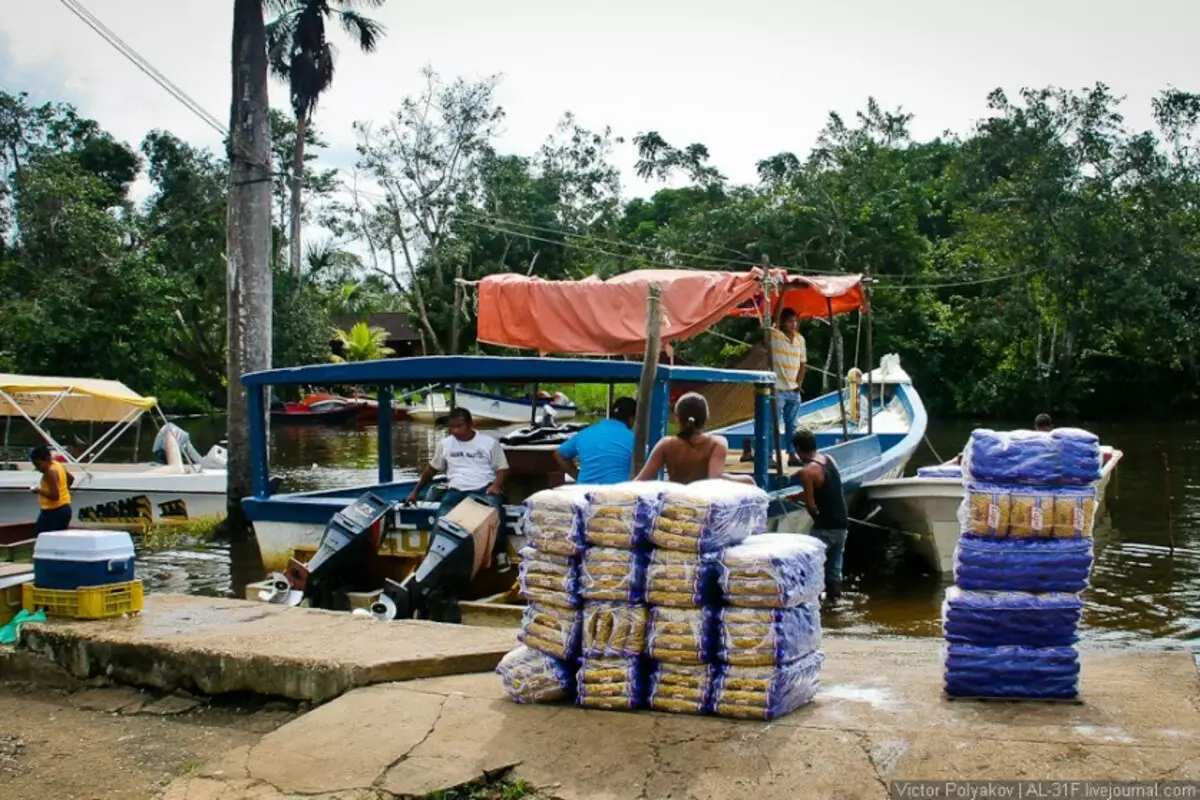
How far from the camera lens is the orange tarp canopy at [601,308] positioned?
37.4ft

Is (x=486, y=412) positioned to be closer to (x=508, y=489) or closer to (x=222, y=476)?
(x=222, y=476)

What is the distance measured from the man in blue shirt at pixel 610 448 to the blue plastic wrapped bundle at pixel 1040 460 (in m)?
3.31

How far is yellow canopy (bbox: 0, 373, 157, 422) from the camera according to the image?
15.6m

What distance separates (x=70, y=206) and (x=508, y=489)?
1013 inches

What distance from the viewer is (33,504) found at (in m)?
15.3

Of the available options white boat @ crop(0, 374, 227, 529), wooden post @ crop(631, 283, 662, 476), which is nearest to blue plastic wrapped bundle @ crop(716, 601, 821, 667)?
wooden post @ crop(631, 283, 662, 476)

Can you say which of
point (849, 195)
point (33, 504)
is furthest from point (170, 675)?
Answer: point (849, 195)

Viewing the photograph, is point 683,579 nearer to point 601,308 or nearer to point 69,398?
point 601,308

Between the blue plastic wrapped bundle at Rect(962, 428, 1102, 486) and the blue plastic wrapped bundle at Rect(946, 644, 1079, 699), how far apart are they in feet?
2.46

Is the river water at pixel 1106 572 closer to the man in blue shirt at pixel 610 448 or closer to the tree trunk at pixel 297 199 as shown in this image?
the man in blue shirt at pixel 610 448

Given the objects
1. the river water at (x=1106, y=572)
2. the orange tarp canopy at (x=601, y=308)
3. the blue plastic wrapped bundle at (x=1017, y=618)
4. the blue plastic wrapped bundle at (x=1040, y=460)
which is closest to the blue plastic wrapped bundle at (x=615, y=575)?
the blue plastic wrapped bundle at (x=1017, y=618)

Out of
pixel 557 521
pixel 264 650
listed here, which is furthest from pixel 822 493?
pixel 264 650

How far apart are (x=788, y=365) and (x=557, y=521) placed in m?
7.26

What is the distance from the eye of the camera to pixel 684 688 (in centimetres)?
490
